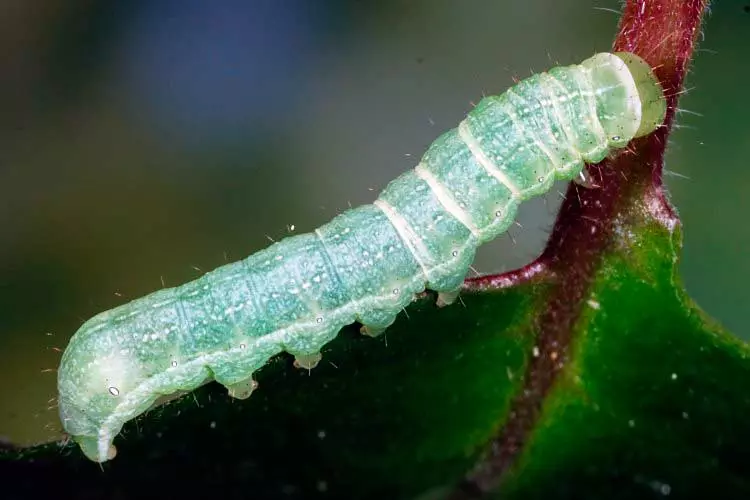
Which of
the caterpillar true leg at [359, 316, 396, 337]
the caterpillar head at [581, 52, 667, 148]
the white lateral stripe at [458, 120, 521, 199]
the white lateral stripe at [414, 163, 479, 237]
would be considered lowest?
the caterpillar true leg at [359, 316, 396, 337]

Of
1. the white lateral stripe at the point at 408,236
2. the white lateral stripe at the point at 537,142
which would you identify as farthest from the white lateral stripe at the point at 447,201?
the white lateral stripe at the point at 537,142

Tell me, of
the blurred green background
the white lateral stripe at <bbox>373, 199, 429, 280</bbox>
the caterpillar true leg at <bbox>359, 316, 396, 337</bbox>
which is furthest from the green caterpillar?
the blurred green background

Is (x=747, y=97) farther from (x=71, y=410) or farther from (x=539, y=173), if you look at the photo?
(x=71, y=410)

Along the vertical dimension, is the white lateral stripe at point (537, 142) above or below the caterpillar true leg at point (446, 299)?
above

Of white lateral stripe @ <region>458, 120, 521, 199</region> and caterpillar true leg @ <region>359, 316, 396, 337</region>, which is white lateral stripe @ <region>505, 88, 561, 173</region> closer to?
white lateral stripe @ <region>458, 120, 521, 199</region>

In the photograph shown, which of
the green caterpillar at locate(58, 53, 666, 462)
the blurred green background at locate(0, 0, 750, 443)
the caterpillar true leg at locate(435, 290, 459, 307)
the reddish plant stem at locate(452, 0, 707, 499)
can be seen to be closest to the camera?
the reddish plant stem at locate(452, 0, 707, 499)

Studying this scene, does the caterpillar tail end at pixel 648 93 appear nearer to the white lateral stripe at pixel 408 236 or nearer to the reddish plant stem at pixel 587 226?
the reddish plant stem at pixel 587 226

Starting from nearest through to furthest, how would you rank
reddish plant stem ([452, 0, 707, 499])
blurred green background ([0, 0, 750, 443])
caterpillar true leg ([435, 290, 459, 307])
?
1. reddish plant stem ([452, 0, 707, 499])
2. caterpillar true leg ([435, 290, 459, 307])
3. blurred green background ([0, 0, 750, 443])

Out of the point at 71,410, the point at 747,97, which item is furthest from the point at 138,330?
the point at 747,97
